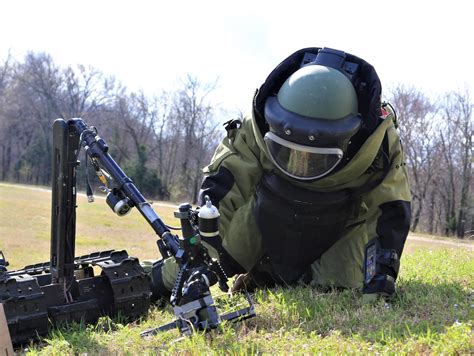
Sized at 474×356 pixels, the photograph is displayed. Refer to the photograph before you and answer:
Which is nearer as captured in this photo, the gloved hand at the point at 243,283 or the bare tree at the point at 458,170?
the gloved hand at the point at 243,283

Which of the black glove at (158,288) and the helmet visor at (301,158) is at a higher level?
the helmet visor at (301,158)

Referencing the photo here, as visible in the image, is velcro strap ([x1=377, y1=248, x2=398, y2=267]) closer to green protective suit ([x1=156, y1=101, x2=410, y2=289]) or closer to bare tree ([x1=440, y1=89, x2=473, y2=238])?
green protective suit ([x1=156, y1=101, x2=410, y2=289])

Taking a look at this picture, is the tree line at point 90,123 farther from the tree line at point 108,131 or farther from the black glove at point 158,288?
the black glove at point 158,288

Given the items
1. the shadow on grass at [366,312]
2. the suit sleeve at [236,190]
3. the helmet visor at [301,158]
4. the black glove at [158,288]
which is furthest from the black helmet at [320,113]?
the black glove at [158,288]

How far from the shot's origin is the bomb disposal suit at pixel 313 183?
3.47 m

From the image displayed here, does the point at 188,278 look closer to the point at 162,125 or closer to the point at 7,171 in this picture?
the point at 162,125

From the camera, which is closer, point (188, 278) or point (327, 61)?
point (188, 278)

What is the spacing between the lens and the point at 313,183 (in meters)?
3.85

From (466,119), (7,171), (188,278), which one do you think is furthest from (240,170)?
(7,171)

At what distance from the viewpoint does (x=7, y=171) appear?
57.2 metres

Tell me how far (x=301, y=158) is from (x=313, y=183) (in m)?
0.45

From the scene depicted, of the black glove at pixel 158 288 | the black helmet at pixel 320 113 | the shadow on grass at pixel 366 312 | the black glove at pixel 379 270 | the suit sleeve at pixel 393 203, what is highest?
the black helmet at pixel 320 113

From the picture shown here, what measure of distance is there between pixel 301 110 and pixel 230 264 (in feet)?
5.20

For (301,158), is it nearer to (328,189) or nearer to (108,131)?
(328,189)
